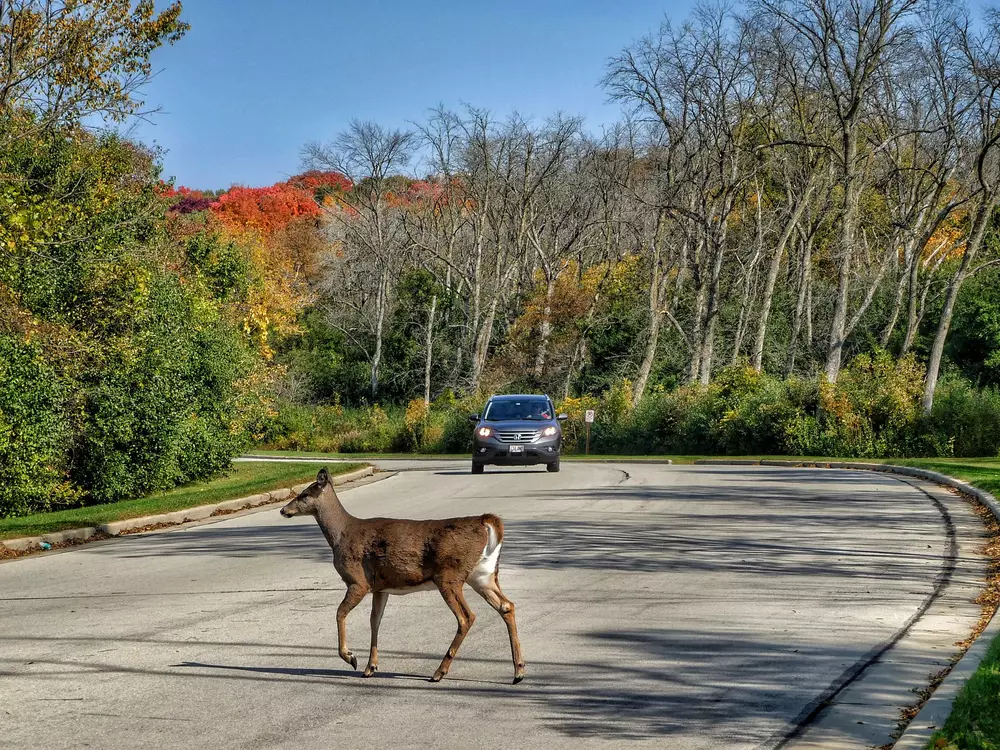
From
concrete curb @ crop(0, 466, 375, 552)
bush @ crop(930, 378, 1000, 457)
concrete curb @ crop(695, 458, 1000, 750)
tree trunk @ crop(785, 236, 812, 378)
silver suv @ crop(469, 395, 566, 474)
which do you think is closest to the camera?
concrete curb @ crop(695, 458, 1000, 750)

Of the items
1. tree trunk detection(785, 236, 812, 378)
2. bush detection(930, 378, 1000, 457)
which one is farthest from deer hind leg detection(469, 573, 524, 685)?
tree trunk detection(785, 236, 812, 378)

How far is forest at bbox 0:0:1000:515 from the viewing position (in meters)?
23.8

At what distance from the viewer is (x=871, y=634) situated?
910 centimetres

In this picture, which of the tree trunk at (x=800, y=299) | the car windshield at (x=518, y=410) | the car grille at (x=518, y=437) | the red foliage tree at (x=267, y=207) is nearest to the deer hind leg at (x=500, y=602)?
the car grille at (x=518, y=437)

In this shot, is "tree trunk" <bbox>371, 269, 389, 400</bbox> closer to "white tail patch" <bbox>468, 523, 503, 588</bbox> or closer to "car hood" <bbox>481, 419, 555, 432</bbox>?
"car hood" <bbox>481, 419, 555, 432</bbox>

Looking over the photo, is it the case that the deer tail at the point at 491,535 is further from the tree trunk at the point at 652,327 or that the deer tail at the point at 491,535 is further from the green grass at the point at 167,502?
the tree trunk at the point at 652,327

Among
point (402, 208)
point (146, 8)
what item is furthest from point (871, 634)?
point (402, 208)

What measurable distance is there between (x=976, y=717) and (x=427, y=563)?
320 centimetres

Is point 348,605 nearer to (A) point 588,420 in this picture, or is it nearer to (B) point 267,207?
(A) point 588,420

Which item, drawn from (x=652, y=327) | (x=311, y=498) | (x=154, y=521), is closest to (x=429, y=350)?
(x=652, y=327)

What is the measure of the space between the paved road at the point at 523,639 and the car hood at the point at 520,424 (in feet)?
38.5

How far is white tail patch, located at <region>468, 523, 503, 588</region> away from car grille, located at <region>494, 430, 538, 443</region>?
854 inches

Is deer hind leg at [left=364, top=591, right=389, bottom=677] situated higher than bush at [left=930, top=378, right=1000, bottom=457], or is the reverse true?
bush at [left=930, top=378, right=1000, bottom=457]

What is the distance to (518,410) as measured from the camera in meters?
30.5
